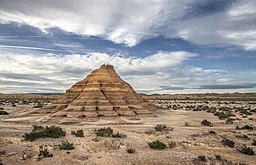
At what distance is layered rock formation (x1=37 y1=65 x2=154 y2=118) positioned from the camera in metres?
27.8

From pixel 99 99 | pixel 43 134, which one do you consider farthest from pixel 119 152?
pixel 99 99

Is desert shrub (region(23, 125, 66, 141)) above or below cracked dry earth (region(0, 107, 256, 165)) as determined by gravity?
above

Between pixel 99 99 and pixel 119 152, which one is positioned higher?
pixel 99 99

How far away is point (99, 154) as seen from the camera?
12.3 metres

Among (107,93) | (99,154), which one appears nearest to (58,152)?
(99,154)

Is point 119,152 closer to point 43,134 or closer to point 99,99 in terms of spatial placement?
point 43,134

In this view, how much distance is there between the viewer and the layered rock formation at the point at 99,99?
27797 millimetres

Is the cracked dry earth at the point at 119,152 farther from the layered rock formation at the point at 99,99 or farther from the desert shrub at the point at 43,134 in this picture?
the layered rock formation at the point at 99,99

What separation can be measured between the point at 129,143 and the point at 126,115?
13.5m

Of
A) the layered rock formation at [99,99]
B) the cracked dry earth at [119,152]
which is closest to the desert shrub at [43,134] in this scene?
the cracked dry earth at [119,152]

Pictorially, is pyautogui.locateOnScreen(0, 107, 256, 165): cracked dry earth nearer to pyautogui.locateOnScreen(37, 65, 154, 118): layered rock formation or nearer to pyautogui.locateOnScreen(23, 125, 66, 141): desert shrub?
pyautogui.locateOnScreen(23, 125, 66, 141): desert shrub

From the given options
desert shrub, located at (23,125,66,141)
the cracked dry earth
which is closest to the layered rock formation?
desert shrub, located at (23,125,66,141)

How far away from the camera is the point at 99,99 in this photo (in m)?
29.3

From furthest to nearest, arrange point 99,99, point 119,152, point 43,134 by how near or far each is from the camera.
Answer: point 99,99, point 43,134, point 119,152
